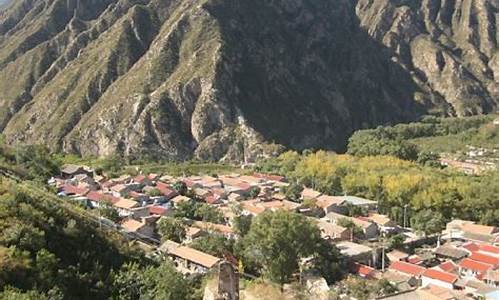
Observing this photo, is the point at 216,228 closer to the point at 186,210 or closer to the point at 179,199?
the point at 186,210

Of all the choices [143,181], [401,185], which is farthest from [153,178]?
[401,185]

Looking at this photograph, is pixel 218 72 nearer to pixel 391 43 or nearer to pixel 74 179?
pixel 74 179

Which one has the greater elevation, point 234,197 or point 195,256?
point 195,256

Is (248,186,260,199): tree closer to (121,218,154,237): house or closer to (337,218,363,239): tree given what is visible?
(337,218,363,239): tree

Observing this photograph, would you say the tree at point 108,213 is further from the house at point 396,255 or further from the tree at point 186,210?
the house at point 396,255

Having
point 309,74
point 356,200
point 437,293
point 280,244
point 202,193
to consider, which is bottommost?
point 437,293
